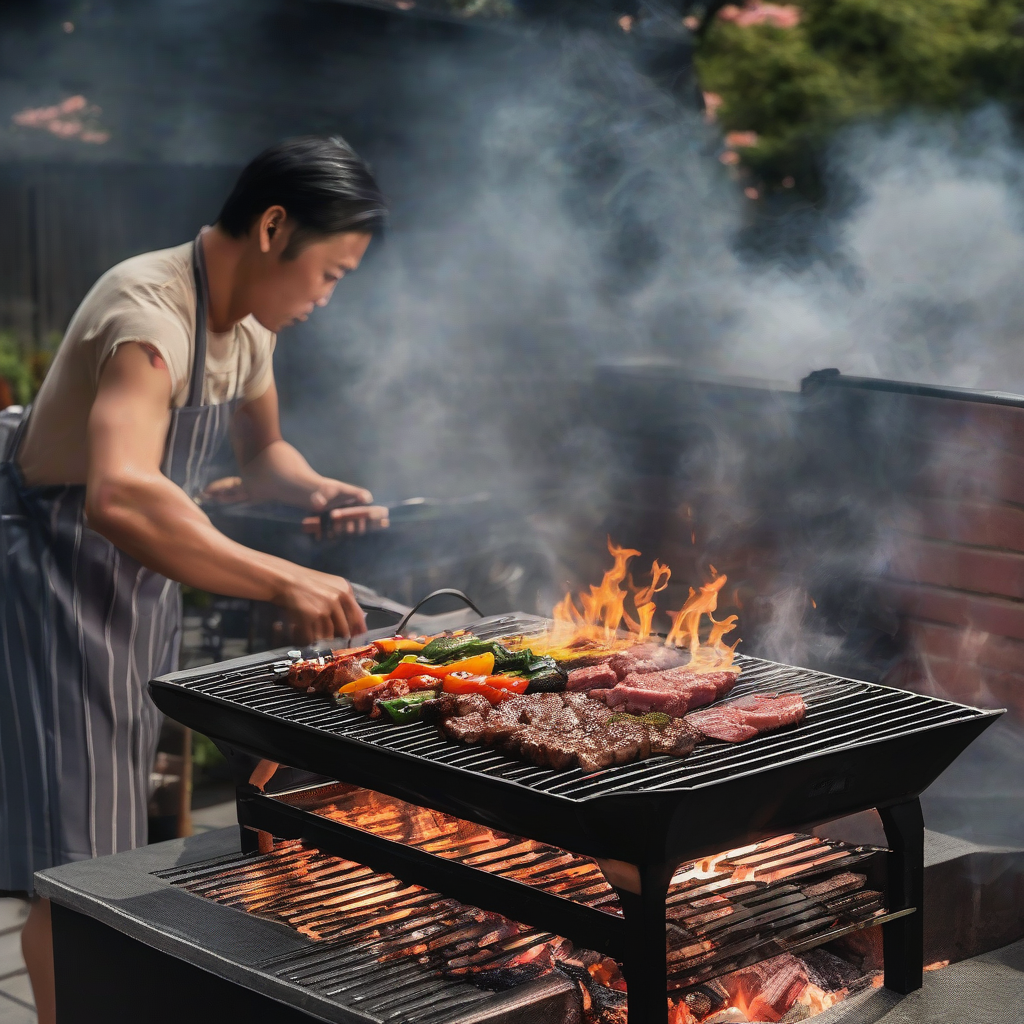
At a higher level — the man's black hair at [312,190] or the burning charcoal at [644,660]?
the man's black hair at [312,190]

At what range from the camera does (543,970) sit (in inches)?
102

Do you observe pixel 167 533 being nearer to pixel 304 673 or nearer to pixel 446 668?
pixel 304 673

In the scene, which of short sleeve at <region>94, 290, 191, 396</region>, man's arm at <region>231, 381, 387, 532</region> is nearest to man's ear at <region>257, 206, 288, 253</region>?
short sleeve at <region>94, 290, 191, 396</region>

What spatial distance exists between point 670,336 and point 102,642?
115 inches

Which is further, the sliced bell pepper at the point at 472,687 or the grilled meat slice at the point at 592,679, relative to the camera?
→ the grilled meat slice at the point at 592,679

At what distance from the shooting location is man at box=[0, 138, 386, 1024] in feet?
11.4

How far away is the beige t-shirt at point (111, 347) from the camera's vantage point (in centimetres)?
344

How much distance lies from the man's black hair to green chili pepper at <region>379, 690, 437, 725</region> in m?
1.45

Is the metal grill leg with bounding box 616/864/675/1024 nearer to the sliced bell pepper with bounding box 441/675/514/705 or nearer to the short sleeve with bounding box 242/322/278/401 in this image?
the sliced bell pepper with bounding box 441/675/514/705

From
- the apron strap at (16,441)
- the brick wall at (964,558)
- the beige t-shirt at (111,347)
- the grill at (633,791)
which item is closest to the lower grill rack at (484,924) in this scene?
the grill at (633,791)

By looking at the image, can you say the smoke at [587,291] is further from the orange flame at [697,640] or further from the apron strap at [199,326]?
the apron strap at [199,326]

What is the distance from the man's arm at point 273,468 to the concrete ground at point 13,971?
1680mm

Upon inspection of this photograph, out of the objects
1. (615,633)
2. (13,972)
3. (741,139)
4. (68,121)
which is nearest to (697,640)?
(615,633)

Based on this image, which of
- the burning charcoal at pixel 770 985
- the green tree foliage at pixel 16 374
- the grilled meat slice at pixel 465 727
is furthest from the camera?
the green tree foliage at pixel 16 374
